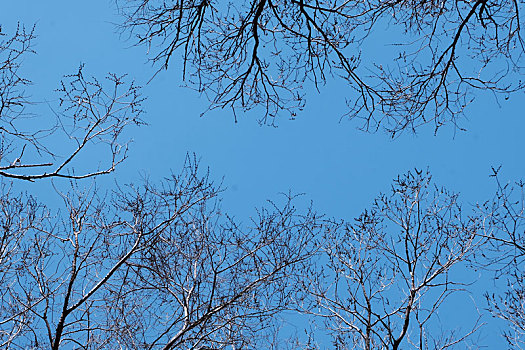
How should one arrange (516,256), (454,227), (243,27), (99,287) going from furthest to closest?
(454,227), (99,287), (516,256), (243,27)

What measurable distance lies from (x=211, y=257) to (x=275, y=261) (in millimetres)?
991

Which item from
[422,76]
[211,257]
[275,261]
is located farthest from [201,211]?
[422,76]

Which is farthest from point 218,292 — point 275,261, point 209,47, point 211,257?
point 209,47

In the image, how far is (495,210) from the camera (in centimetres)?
778

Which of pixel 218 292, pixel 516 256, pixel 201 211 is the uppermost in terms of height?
pixel 201 211

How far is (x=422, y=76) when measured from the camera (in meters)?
4.52

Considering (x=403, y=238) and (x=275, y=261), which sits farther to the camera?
(x=403, y=238)

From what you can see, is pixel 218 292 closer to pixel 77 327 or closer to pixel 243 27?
pixel 77 327

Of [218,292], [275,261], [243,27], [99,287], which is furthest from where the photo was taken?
[275,261]

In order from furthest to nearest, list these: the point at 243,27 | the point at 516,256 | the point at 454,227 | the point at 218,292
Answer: the point at 454,227 → the point at 218,292 → the point at 516,256 → the point at 243,27

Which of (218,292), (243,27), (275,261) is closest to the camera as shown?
(243,27)

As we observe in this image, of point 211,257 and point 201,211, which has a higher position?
Result: point 201,211

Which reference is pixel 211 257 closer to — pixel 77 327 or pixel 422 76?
pixel 77 327

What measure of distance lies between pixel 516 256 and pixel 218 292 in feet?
12.2
